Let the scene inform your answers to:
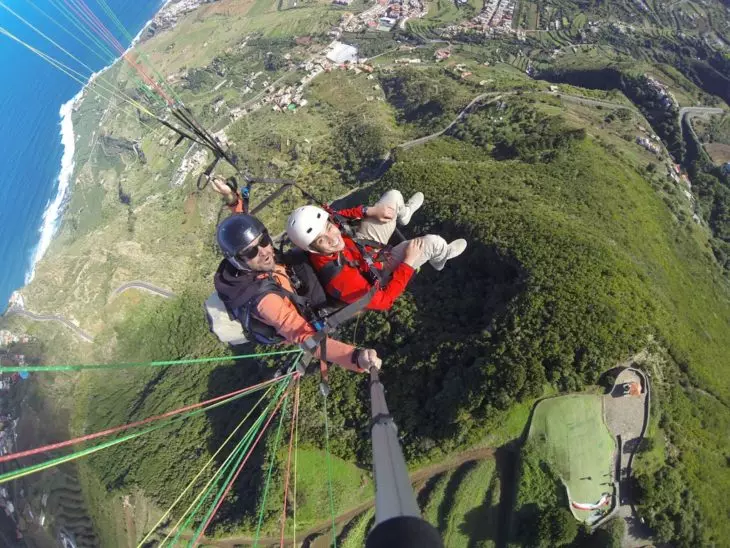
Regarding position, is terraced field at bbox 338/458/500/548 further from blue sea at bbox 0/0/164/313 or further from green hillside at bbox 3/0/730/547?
blue sea at bbox 0/0/164/313

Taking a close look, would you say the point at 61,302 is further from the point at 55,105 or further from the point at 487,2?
the point at 487,2

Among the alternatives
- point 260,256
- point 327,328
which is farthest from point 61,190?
point 327,328

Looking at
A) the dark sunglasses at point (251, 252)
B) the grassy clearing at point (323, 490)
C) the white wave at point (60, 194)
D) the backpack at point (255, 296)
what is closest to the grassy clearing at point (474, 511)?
the grassy clearing at point (323, 490)

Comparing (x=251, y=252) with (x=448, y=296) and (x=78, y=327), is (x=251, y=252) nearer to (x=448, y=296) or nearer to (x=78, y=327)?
(x=448, y=296)

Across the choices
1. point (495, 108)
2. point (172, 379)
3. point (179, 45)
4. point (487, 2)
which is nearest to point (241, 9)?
point (179, 45)

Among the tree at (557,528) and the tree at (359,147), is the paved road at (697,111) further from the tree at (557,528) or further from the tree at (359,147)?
the tree at (557,528)
